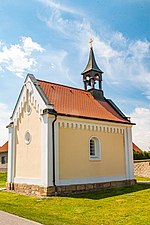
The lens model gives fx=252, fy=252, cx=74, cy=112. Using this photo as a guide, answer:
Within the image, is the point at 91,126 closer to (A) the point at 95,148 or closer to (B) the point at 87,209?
(A) the point at 95,148

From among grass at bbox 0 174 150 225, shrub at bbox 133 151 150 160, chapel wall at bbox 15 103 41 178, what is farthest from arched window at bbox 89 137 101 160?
Result: shrub at bbox 133 151 150 160

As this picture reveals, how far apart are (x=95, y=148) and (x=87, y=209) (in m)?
5.93

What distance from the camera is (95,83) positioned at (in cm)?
1944

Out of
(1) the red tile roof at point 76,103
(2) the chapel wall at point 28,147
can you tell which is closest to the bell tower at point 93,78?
(1) the red tile roof at point 76,103

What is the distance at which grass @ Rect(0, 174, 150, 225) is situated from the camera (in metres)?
7.79

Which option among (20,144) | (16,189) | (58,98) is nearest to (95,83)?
(58,98)

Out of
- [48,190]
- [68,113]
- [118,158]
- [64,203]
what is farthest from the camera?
[118,158]

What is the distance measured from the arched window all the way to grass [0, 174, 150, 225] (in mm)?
2532

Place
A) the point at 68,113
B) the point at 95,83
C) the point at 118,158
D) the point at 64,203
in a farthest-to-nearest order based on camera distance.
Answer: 1. the point at 95,83
2. the point at 118,158
3. the point at 68,113
4. the point at 64,203

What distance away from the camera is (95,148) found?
1530 centimetres

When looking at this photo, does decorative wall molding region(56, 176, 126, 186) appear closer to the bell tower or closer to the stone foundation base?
the stone foundation base

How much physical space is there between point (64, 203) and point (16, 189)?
525 cm

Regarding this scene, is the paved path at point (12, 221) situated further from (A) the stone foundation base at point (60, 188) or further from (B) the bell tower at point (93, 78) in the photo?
(B) the bell tower at point (93, 78)

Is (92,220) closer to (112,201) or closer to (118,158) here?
(112,201)
